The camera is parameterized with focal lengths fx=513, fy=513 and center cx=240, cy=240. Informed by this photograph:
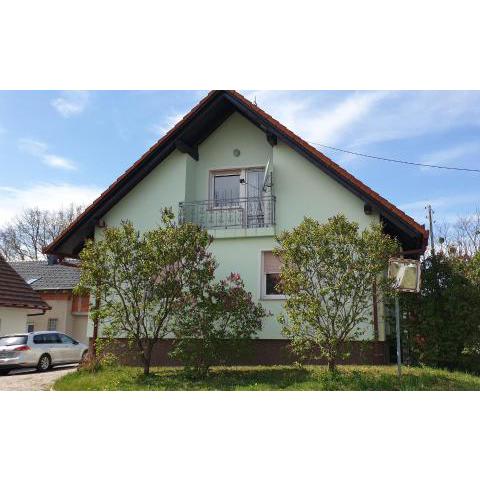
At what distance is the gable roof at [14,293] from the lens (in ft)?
67.0

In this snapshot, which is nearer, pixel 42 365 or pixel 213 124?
pixel 213 124

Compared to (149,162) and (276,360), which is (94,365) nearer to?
(276,360)

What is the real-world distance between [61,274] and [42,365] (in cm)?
1373

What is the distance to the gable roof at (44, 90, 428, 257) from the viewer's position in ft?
42.3

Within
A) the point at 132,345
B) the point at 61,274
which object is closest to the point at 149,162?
the point at 132,345

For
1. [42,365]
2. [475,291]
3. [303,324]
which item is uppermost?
[475,291]

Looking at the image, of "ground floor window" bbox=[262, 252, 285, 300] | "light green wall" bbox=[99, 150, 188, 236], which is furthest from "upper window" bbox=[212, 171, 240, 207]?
"ground floor window" bbox=[262, 252, 285, 300]

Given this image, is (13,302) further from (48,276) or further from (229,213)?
(48,276)

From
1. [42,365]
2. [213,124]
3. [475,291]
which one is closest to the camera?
[475,291]

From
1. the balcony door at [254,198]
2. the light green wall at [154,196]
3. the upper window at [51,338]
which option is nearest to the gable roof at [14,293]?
the upper window at [51,338]

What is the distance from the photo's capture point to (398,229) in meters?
13.7

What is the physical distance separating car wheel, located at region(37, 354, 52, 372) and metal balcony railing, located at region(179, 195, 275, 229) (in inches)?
302

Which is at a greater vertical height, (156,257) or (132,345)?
(156,257)

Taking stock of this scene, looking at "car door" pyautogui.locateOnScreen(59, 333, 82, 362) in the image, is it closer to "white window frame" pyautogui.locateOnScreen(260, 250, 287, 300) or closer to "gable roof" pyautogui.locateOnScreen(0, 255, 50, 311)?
"gable roof" pyautogui.locateOnScreen(0, 255, 50, 311)
